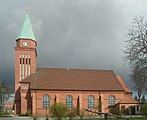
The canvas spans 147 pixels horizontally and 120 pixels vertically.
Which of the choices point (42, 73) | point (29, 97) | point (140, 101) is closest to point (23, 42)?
point (42, 73)

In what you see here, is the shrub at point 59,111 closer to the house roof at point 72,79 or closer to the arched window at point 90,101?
the house roof at point 72,79

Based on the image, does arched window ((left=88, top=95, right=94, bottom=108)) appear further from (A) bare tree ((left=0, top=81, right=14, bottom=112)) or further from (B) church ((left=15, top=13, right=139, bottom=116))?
(A) bare tree ((left=0, top=81, right=14, bottom=112))

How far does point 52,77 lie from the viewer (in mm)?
72188

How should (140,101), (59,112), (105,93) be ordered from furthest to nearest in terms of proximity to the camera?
(105,93), (140,101), (59,112)

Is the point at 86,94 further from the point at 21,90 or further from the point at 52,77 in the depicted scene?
the point at 21,90

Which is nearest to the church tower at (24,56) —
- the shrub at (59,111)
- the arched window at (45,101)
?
the arched window at (45,101)

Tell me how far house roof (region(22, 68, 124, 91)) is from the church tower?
2.22 meters

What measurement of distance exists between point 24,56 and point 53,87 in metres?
10.6

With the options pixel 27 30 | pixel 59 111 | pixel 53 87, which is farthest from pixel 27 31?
pixel 59 111

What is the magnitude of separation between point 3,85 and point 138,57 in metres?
44.1

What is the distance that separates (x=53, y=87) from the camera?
69312 mm

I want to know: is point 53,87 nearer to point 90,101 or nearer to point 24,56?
point 90,101

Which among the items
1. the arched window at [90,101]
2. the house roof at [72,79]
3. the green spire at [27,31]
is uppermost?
the green spire at [27,31]

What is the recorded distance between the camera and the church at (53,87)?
67938 mm
